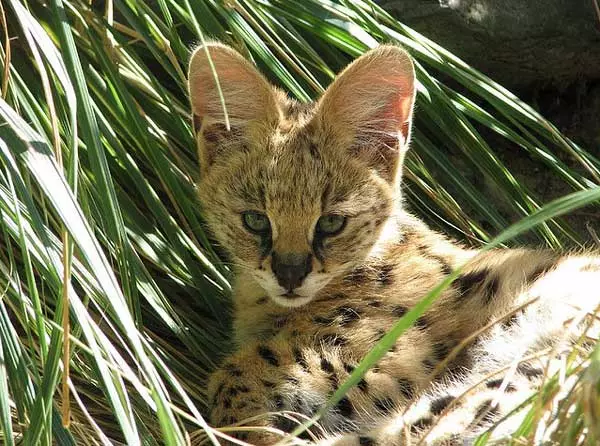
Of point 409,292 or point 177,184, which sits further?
point 177,184

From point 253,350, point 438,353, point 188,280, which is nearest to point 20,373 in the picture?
point 253,350

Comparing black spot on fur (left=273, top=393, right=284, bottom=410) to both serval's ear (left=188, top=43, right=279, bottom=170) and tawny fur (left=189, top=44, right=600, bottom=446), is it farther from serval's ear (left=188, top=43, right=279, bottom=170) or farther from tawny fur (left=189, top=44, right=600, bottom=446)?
serval's ear (left=188, top=43, right=279, bottom=170)

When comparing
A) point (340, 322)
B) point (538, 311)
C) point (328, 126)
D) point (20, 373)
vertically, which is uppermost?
A: point (328, 126)

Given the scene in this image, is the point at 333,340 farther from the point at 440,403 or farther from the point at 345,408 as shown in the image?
the point at 440,403

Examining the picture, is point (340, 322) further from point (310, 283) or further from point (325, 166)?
point (325, 166)

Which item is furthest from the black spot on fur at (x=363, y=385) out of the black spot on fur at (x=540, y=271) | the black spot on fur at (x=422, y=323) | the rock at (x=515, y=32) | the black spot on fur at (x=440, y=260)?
the rock at (x=515, y=32)

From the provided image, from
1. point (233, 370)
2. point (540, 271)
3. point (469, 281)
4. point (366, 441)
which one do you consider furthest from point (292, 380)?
point (540, 271)

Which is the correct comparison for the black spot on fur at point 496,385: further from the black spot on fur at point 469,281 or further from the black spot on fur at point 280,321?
the black spot on fur at point 280,321
